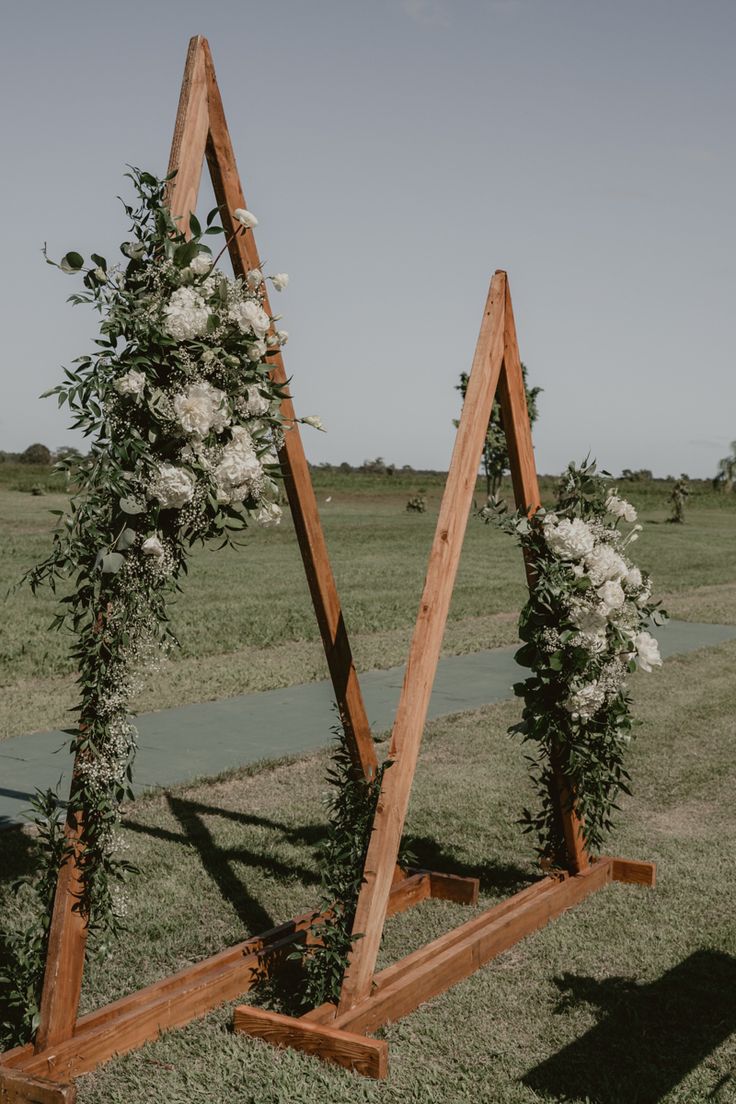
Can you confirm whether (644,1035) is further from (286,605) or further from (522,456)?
(286,605)

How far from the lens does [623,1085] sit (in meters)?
3.58

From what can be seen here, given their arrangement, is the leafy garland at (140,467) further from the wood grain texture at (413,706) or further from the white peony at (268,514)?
the wood grain texture at (413,706)

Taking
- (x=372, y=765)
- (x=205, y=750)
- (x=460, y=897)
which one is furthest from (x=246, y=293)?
(x=205, y=750)

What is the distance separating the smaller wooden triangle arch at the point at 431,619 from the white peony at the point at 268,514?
623mm

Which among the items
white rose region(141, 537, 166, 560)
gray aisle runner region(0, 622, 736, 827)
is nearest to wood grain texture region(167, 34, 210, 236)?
white rose region(141, 537, 166, 560)

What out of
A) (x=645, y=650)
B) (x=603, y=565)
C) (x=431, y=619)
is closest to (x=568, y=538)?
(x=603, y=565)

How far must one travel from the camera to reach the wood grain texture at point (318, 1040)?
139 inches

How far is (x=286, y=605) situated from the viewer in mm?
16094

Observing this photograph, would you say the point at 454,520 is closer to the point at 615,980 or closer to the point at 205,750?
the point at 615,980

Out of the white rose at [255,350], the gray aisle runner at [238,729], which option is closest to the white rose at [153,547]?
the white rose at [255,350]

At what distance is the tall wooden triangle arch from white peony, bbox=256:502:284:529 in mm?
441

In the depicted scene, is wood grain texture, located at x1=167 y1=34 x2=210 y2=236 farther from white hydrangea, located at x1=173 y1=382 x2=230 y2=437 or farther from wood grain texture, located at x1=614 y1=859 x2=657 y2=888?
wood grain texture, located at x1=614 y1=859 x2=657 y2=888

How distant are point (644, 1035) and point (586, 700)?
1.35 m

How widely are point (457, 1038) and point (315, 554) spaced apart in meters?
1.83
